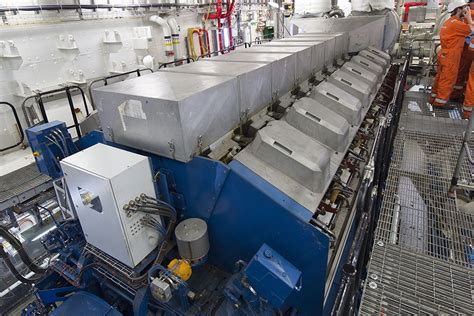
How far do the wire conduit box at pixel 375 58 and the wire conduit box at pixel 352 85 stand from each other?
151 centimetres

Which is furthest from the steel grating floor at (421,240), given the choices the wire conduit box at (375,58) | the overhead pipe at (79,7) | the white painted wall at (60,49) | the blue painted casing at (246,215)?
the overhead pipe at (79,7)

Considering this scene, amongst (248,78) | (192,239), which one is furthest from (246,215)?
(248,78)

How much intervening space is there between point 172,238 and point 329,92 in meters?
2.30

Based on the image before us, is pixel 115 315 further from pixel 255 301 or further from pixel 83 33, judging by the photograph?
pixel 83 33

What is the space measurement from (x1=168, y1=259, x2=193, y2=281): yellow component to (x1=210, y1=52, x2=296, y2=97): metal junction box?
5.65 feet

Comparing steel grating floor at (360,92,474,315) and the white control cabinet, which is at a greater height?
the white control cabinet

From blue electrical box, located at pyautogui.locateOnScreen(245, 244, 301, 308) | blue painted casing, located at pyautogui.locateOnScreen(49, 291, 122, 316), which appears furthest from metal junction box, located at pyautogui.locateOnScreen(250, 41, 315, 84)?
blue painted casing, located at pyautogui.locateOnScreen(49, 291, 122, 316)

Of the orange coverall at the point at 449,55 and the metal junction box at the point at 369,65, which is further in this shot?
the metal junction box at the point at 369,65

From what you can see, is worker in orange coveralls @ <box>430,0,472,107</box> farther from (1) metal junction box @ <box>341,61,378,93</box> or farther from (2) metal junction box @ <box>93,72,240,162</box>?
(2) metal junction box @ <box>93,72,240,162</box>

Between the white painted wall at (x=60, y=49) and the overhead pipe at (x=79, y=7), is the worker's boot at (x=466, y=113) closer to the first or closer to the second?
the white painted wall at (x=60, y=49)

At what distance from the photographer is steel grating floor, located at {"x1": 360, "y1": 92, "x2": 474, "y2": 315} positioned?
4.84ft

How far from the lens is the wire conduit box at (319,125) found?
2.56m

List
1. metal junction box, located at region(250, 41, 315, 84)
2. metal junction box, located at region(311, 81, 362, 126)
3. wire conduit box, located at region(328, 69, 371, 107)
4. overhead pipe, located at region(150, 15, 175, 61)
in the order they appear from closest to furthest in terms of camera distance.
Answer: metal junction box, located at region(311, 81, 362, 126)
metal junction box, located at region(250, 41, 315, 84)
wire conduit box, located at region(328, 69, 371, 107)
overhead pipe, located at region(150, 15, 175, 61)

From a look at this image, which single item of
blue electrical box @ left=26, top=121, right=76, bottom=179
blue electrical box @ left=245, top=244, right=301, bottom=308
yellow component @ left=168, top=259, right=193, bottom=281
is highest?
blue electrical box @ left=26, top=121, right=76, bottom=179
